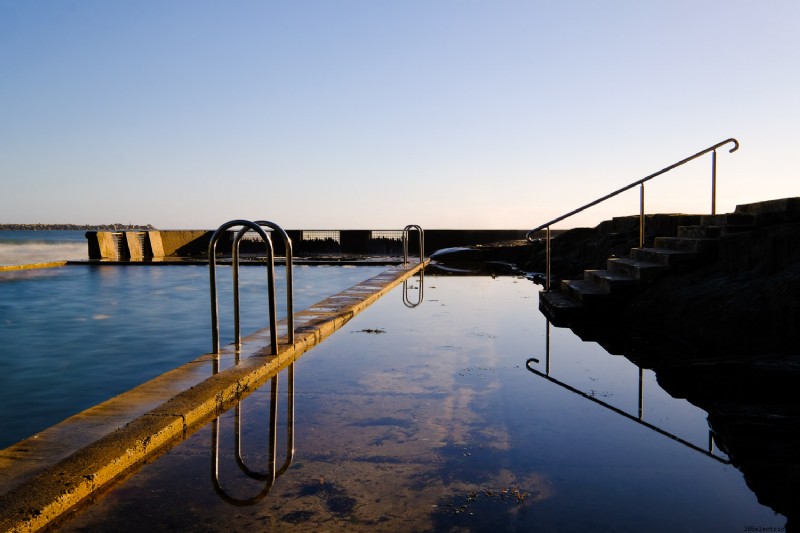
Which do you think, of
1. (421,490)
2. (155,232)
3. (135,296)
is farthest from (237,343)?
(155,232)

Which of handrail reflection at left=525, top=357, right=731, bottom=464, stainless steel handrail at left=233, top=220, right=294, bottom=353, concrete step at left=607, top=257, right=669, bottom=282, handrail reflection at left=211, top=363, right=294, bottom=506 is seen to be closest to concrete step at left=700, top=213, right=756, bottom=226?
concrete step at left=607, top=257, right=669, bottom=282

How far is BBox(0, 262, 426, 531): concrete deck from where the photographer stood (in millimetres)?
2406

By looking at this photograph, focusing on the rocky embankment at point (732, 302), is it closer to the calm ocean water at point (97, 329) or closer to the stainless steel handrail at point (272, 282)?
the stainless steel handrail at point (272, 282)

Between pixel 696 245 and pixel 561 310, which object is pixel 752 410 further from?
pixel 696 245

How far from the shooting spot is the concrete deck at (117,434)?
2.41 meters

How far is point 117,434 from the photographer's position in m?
3.08

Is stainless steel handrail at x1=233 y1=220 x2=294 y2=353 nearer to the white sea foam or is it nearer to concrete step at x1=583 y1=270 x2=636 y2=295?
concrete step at x1=583 y1=270 x2=636 y2=295

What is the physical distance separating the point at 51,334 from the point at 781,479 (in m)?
7.78

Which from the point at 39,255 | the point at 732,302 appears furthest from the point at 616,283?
the point at 39,255

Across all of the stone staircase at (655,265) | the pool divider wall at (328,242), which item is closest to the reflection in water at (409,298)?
the stone staircase at (655,265)

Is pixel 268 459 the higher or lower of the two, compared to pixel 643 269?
lower

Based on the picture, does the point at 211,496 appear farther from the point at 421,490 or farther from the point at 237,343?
the point at 237,343

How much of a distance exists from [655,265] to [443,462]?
5327 millimetres

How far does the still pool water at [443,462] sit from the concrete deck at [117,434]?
0.10 metres
